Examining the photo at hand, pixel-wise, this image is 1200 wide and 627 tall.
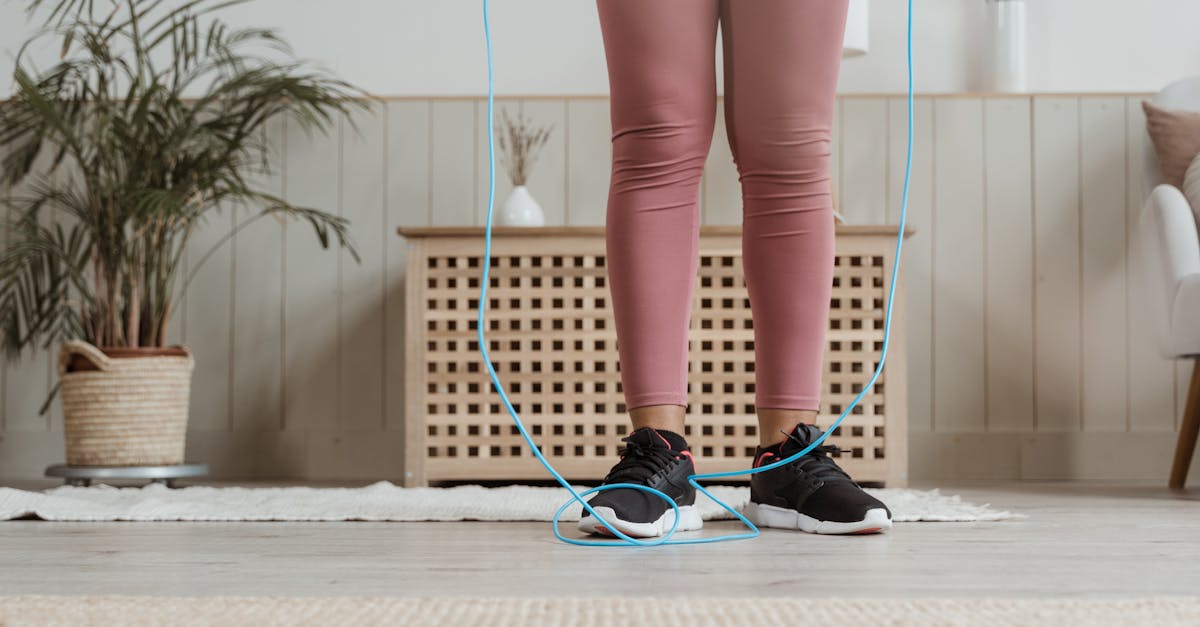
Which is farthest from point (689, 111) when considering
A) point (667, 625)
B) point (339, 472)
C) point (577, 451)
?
point (339, 472)

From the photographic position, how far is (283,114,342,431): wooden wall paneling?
2.39 m

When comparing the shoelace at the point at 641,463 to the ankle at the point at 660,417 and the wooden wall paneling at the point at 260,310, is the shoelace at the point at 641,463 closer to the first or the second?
the ankle at the point at 660,417

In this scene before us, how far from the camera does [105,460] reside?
6.46 feet

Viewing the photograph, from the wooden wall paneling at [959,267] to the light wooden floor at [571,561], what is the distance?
101 cm

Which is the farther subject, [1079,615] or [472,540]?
[472,540]

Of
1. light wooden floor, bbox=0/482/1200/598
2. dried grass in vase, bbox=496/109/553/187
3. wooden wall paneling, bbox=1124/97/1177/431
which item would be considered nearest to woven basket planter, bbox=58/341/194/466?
light wooden floor, bbox=0/482/1200/598

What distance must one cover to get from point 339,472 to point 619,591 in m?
1.70

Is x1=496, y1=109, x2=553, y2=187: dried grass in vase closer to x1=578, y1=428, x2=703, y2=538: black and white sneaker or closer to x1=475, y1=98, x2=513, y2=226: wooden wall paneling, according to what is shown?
x1=475, y1=98, x2=513, y2=226: wooden wall paneling

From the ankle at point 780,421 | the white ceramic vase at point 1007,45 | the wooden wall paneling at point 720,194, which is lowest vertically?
the ankle at point 780,421

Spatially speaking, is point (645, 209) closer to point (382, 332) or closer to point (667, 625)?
point (667, 625)

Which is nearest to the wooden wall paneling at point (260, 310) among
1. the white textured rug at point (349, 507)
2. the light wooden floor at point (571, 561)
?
the white textured rug at point (349, 507)

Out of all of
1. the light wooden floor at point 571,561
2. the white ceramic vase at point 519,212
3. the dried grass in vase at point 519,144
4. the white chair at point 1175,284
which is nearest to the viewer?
the light wooden floor at point 571,561

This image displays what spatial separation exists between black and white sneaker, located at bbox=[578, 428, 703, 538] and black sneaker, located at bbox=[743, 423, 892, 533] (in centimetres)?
9

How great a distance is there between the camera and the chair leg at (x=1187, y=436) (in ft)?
6.33
